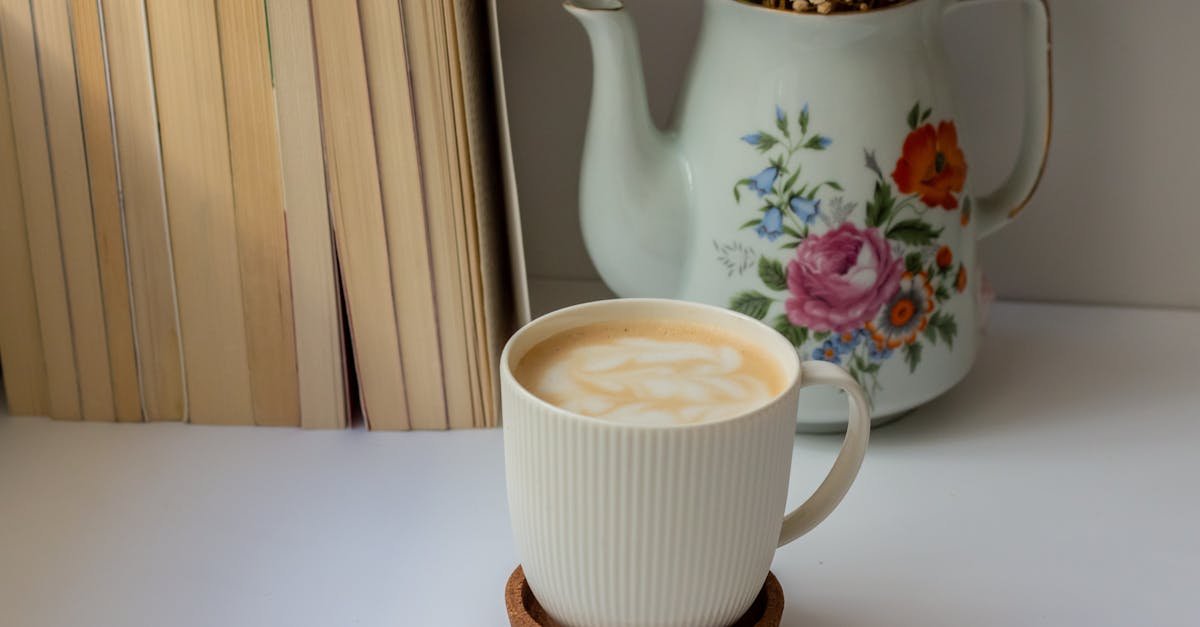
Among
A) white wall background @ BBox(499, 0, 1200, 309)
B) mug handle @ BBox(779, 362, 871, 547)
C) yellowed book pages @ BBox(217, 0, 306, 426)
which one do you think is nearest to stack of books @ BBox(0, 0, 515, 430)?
yellowed book pages @ BBox(217, 0, 306, 426)

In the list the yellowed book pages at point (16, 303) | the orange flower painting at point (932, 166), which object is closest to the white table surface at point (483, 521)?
the yellowed book pages at point (16, 303)

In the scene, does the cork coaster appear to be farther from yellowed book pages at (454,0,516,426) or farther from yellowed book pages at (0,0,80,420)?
yellowed book pages at (0,0,80,420)

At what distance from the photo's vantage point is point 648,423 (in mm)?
422

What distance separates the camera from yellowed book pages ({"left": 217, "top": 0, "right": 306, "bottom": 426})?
586 millimetres

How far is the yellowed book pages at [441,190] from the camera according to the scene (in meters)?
0.58

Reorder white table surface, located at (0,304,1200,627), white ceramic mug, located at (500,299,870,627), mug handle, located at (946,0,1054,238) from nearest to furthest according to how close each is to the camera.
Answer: white ceramic mug, located at (500,299,870,627)
white table surface, located at (0,304,1200,627)
mug handle, located at (946,0,1054,238)

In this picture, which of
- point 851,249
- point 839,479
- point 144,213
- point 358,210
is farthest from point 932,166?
point 144,213

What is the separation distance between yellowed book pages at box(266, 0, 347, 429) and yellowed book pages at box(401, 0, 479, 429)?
52mm

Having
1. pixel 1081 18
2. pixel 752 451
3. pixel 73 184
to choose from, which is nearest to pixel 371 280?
pixel 73 184

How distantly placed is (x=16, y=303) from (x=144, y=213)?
0.09 m

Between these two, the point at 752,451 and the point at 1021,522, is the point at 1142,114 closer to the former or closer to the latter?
the point at 1021,522

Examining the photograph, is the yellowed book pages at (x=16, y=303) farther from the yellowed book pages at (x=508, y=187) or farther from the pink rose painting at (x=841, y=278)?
the pink rose painting at (x=841, y=278)

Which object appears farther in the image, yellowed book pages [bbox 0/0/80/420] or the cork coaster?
yellowed book pages [bbox 0/0/80/420]

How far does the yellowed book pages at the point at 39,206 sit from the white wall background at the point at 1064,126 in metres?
0.28
